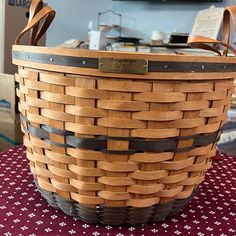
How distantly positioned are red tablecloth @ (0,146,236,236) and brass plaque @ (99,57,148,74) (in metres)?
0.20

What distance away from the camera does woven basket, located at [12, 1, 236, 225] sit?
1.06ft

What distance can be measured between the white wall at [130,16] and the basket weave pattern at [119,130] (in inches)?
73.1

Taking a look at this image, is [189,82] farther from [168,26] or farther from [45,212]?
[168,26]

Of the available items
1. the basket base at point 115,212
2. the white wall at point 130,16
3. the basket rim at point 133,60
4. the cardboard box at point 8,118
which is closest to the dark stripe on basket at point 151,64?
the basket rim at point 133,60

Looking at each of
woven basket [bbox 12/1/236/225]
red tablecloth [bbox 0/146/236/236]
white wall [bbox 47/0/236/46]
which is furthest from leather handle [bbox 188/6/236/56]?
white wall [bbox 47/0/236/46]

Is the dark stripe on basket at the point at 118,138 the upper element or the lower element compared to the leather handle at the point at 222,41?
lower

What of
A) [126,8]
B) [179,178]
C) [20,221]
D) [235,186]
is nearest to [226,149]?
[235,186]

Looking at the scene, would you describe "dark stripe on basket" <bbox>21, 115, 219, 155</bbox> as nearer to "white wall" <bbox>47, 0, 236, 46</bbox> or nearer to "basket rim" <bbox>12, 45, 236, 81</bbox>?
"basket rim" <bbox>12, 45, 236, 81</bbox>

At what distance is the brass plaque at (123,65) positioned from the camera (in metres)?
0.31

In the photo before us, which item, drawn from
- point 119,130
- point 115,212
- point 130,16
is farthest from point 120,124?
point 130,16

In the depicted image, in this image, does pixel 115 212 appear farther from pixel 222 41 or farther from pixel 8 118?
pixel 8 118

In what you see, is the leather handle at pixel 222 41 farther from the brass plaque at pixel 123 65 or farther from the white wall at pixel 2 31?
the white wall at pixel 2 31

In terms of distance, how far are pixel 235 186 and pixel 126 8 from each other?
1.94 m

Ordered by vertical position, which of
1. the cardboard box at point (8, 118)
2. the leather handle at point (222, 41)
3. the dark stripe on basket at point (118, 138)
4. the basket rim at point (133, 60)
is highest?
the leather handle at point (222, 41)
